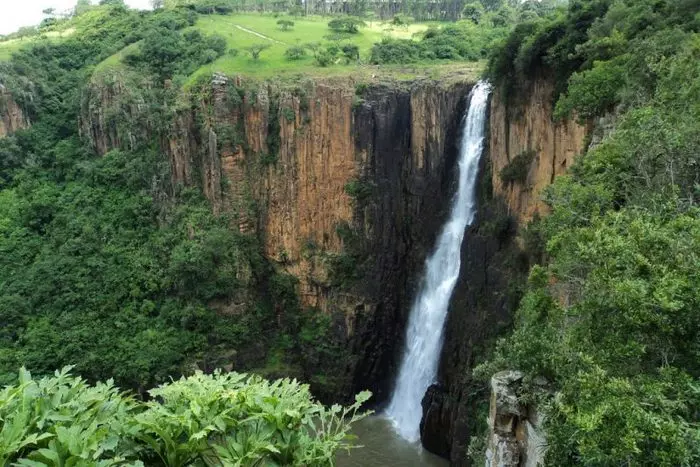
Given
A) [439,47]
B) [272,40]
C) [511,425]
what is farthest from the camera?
[272,40]

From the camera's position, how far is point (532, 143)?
→ 64.1ft

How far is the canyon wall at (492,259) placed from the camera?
18656 mm

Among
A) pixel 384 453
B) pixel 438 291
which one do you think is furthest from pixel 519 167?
pixel 384 453

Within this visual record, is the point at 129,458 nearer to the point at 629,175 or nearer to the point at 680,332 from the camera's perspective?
the point at 680,332

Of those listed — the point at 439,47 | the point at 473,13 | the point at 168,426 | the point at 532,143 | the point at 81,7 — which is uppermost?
the point at 81,7

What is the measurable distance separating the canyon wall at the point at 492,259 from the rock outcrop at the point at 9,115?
88.9 ft

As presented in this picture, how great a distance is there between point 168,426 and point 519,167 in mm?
16756

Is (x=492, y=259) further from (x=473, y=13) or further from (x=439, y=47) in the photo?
(x=473, y=13)

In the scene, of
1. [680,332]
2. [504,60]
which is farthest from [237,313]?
[680,332]

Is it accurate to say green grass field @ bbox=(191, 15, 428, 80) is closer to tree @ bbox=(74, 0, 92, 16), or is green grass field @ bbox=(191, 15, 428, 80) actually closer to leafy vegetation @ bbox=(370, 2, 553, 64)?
leafy vegetation @ bbox=(370, 2, 553, 64)

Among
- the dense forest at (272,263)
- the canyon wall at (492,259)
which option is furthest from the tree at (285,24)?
the canyon wall at (492,259)

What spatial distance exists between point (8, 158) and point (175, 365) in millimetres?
16771

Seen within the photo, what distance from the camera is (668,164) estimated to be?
9.54m

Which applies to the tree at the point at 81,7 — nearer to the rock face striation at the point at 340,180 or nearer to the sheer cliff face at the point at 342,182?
the rock face striation at the point at 340,180
